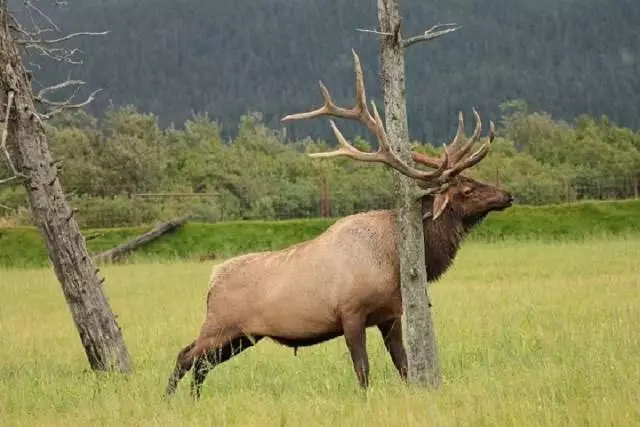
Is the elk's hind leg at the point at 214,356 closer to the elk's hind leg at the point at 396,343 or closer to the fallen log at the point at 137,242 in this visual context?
the elk's hind leg at the point at 396,343

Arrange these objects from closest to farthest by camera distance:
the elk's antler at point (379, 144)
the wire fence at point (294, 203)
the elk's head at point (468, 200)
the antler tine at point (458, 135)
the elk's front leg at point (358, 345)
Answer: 1. the elk's antler at point (379, 144)
2. the antler tine at point (458, 135)
3. the elk's front leg at point (358, 345)
4. the elk's head at point (468, 200)
5. the wire fence at point (294, 203)

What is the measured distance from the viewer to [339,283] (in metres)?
9.37

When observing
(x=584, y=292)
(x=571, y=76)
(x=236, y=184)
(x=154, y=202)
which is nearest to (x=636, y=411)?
(x=584, y=292)

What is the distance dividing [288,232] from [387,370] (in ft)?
78.2

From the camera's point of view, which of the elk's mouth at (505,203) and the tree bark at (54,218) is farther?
the tree bark at (54,218)

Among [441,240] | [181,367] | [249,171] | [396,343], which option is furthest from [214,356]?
[249,171]

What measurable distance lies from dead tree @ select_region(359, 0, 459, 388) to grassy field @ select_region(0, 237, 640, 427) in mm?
291

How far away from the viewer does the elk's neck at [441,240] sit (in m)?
9.76

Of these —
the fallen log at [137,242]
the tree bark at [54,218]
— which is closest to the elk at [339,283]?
the tree bark at [54,218]

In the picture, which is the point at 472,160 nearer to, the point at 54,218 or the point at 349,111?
the point at 349,111

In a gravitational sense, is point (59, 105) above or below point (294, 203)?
above

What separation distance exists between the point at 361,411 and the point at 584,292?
10.1 metres

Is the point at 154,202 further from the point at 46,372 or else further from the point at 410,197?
the point at 410,197

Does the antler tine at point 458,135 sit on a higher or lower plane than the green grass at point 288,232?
higher
